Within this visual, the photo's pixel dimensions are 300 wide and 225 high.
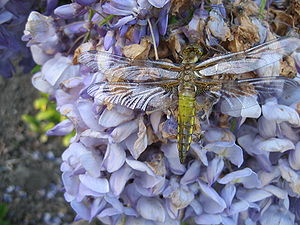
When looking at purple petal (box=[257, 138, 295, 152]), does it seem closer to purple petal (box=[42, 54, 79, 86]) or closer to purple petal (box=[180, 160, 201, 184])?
purple petal (box=[180, 160, 201, 184])

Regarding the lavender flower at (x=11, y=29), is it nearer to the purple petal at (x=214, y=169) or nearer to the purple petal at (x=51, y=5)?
the purple petal at (x=51, y=5)

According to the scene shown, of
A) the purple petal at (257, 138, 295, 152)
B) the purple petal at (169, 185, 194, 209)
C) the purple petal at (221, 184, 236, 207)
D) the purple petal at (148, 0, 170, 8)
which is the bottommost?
the purple petal at (221, 184, 236, 207)

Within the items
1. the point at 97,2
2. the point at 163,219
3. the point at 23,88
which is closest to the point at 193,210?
the point at 163,219

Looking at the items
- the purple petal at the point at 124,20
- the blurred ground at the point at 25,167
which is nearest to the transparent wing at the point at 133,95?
the purple petal at the point at 124,20

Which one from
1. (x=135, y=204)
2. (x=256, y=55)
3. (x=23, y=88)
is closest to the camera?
(x=256, y=55)

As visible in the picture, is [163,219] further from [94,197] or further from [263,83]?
[263,83]

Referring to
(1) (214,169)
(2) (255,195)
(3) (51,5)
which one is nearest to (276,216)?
(2) (255,195)

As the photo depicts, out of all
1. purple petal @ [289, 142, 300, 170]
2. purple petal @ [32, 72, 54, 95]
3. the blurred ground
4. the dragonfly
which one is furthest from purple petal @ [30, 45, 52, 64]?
the blurred ground
